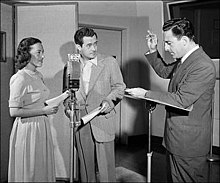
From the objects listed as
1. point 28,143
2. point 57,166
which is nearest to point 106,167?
point 57,166

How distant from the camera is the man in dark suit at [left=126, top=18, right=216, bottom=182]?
4.36ft

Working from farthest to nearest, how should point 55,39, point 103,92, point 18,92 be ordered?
point 55,39 < point 103,92 < point 18,92

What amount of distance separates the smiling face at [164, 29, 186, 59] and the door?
418mm

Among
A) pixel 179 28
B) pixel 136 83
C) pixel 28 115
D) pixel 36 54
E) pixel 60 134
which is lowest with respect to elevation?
pixel 60 134

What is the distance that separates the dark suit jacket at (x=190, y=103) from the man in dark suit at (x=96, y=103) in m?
0.18

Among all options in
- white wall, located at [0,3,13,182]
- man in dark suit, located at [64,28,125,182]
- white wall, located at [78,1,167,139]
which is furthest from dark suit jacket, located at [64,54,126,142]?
white wall, located at [0,3,13,182]

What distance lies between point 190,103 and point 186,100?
26 millimetres

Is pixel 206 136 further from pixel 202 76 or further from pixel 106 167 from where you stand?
pixel 106 167

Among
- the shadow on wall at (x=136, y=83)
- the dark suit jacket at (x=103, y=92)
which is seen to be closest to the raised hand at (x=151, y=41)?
the shadow on wall at (x=136, y=83)

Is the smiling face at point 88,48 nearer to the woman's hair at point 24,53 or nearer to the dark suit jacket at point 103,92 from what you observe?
the dark suit jacket at point 103,92

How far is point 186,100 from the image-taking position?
1.31 metres

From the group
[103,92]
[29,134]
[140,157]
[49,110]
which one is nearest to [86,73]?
[103,92]

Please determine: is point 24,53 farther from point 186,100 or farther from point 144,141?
point 144,141

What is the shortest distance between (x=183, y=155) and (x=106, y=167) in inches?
14.1
